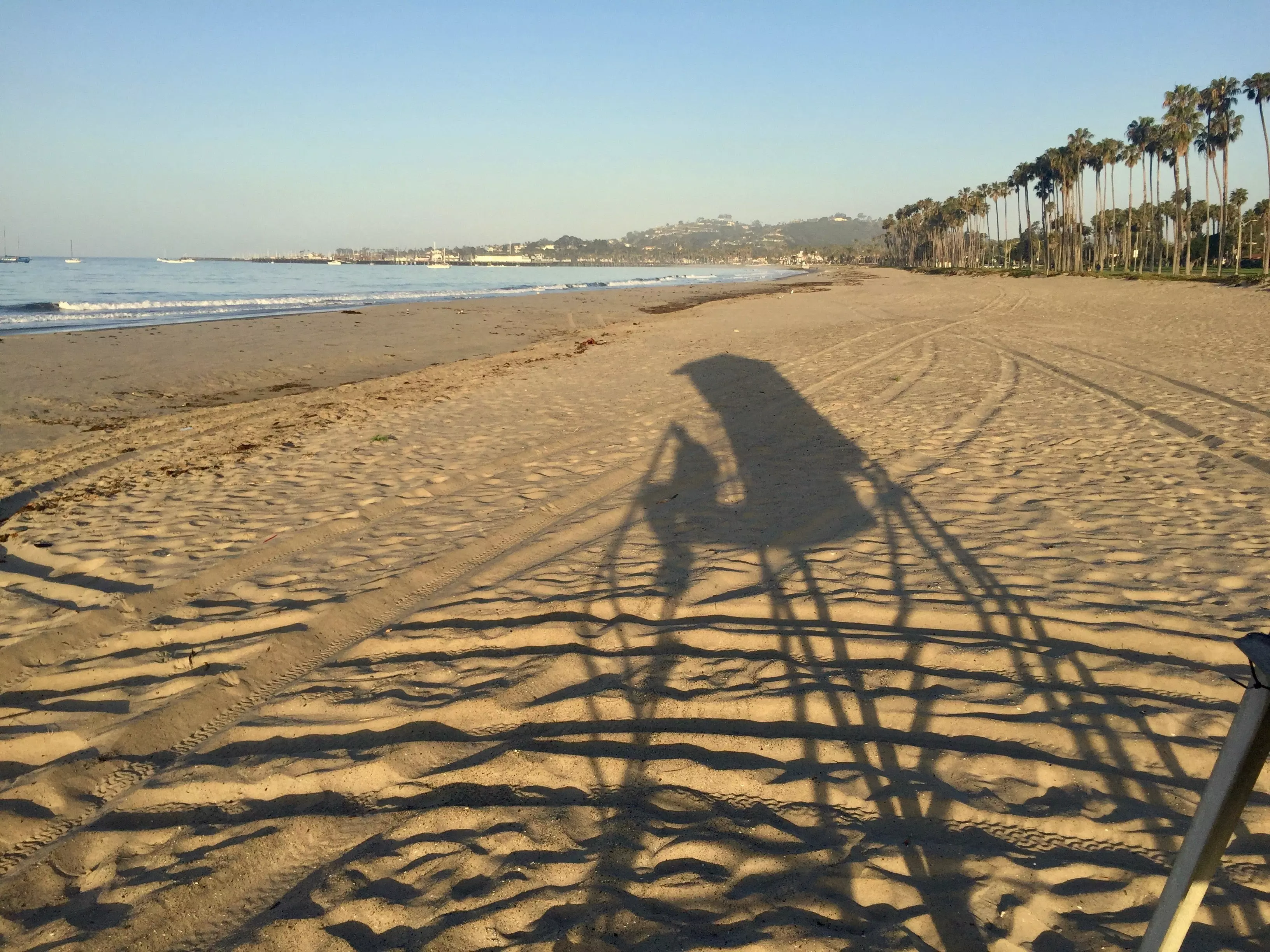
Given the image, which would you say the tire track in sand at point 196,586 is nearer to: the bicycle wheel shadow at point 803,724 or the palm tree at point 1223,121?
the bicycle wheel shadow at point 803,724

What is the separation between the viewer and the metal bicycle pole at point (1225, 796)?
3.88 ft

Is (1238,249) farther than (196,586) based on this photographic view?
Yes

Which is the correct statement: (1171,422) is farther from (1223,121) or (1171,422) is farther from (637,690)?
(1223,121)

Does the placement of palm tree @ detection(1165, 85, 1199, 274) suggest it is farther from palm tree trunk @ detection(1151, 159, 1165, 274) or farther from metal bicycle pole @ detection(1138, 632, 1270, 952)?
metal bicycle pole @ detection(1138, 632, 1270, 952)

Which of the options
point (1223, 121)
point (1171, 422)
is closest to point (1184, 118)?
point (1223, 121)

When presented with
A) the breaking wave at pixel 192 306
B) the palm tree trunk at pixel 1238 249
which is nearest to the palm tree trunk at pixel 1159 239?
the palm tree trunk at pixel 1238 249

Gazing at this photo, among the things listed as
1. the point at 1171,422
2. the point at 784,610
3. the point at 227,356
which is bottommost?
the point at 784,610

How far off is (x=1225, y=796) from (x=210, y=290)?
54.0 m

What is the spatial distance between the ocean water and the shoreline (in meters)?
3.44

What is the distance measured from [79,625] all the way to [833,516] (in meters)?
4.69

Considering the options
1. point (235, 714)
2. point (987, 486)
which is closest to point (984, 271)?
point (987, 486)

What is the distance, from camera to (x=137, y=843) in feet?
8.45

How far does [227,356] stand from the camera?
16.8 m

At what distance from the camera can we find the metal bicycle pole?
118cm
